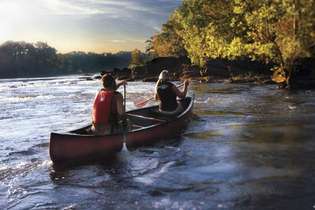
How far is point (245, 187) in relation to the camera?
8.86 meters

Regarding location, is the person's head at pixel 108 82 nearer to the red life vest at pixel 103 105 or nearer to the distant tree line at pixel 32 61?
the red life vest at pixel 103 105

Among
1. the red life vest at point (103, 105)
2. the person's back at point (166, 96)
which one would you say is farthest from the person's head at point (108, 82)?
the person's back at point (166, 96)

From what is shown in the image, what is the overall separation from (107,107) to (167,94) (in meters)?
4.34

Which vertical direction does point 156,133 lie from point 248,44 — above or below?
below

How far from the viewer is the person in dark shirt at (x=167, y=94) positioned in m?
15.6

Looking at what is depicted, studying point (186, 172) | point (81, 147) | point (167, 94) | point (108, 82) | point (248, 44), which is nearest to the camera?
point (186, 172)

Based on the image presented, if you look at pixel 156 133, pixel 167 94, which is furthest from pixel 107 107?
pixel 167 94

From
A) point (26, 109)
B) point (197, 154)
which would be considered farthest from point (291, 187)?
point (26, 109)

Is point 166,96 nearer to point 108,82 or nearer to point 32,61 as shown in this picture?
point 108,82

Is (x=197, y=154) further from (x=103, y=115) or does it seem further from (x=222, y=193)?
(x=222, y=193)

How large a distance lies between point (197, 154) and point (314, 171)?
3.03 m

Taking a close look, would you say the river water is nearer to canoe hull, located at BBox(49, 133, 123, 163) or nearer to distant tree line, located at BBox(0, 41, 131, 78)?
canoe hull, located at BBox(49, 133, 123, 163)

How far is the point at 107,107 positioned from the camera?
11836 millimetres

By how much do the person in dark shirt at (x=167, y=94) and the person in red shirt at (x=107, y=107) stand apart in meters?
3.84
